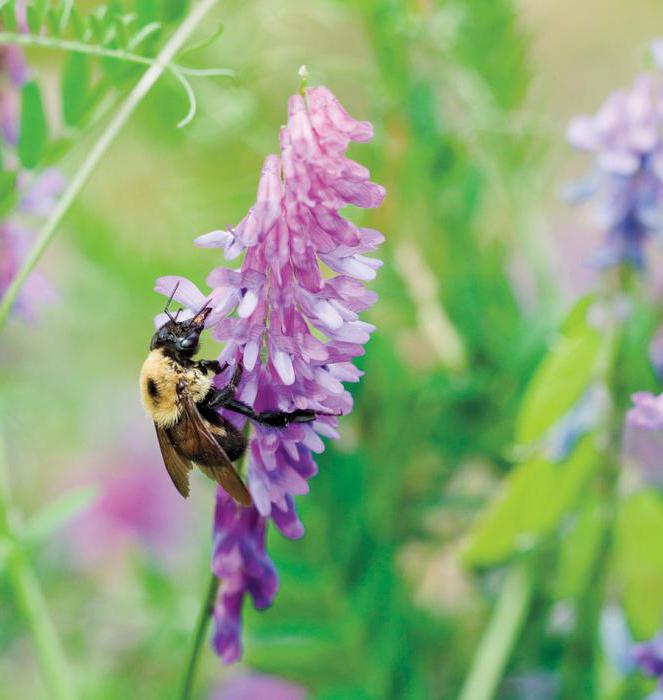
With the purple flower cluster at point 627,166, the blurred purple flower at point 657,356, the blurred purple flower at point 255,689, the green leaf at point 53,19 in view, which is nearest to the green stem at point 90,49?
the green leaf at point 53,19

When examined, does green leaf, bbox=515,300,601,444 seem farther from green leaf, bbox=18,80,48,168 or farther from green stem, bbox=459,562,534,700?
green leaf, bbox=18,80,48,168

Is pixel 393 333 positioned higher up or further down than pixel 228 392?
higher up

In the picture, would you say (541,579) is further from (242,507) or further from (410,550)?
(242,507)

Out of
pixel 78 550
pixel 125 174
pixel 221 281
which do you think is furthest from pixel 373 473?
pixel 125 174

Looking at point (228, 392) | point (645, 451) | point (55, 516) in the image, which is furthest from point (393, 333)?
point (228, 392)

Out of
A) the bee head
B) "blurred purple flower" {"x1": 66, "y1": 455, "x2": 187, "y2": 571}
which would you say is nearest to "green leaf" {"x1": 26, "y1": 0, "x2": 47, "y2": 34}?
the bee head

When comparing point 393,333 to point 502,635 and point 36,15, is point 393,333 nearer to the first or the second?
point 502,635
